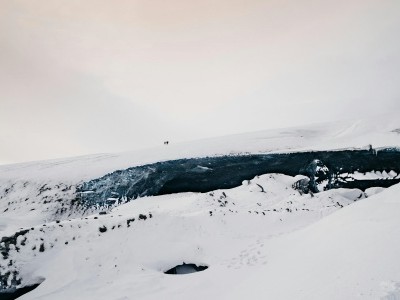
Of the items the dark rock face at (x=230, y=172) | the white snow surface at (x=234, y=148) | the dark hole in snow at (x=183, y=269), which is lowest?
the dark hole in snow at (x=183, y=269)

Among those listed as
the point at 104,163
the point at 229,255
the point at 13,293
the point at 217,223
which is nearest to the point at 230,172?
the point at 217,223

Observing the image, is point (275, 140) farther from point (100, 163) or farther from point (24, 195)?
point (24, 195)

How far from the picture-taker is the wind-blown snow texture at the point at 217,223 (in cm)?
595

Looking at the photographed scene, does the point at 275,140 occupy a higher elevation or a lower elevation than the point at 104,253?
higher

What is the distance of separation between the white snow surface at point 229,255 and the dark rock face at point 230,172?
20.7ft

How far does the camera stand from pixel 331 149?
19656mm

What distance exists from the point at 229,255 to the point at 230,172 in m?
10.2

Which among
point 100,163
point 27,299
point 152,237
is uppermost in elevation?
point 100,163

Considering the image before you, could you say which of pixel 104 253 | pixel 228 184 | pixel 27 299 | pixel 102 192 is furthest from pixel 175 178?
pixel 27 299

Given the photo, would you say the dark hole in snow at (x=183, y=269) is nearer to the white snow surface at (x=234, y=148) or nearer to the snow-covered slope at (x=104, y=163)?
the snow-covered slope at (x=104, y=163)

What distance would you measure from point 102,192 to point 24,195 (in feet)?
17.6

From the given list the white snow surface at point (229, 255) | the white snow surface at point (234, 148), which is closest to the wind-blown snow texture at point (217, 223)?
the white snow surface at point (229, 255)

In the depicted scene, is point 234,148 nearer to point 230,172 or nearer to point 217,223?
point 230,172

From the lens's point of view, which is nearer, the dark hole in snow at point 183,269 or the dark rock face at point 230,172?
the dark hole in snow at point 183,269
